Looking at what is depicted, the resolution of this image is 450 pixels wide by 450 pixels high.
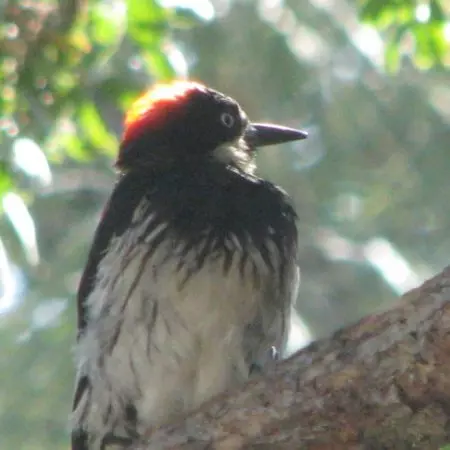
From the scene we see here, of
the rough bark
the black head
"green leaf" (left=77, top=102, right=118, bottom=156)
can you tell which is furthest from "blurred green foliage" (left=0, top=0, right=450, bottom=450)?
the rough bark

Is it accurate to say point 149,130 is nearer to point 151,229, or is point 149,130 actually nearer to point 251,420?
point 151,229

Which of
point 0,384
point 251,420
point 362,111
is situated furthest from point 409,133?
point 251,420

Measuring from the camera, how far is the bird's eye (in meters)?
3.95

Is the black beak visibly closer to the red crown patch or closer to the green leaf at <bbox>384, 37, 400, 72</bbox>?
the red crown patch

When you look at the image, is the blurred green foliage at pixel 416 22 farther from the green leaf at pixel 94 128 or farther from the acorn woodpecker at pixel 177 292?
the green leaf at pixel 94 128

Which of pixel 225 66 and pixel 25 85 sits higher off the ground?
pixel 225 66

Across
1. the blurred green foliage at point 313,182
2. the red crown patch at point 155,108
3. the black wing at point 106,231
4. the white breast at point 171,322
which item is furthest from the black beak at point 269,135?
the blurred green foliage at point 313,182

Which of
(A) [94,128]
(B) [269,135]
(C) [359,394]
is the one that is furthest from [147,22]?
(C) [359,394]

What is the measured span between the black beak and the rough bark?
136cm

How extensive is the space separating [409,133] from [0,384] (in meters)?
3.23

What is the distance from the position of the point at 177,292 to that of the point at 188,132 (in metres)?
0.69

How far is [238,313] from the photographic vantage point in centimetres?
345

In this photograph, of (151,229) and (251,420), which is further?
(151,229)

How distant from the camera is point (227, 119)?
3969 mm
